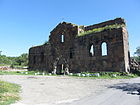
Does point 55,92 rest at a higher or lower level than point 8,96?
lower

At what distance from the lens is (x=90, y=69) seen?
20.7 metres

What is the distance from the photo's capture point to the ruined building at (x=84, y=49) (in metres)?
18.5

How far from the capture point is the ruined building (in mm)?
18547

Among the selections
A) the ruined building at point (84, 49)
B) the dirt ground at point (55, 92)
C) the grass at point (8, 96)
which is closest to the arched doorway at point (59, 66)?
the ruined building at point (84, 49)

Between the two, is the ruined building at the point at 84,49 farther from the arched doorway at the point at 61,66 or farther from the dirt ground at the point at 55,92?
the dirt ground at the point at 55,92

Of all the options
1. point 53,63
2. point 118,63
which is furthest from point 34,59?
point 118,63

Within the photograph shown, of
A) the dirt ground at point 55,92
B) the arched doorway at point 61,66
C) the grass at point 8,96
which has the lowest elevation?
the dirt ground at point 55,92

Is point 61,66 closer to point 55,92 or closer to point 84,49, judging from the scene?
point 84,49

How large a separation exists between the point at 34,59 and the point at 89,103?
84.6 feet

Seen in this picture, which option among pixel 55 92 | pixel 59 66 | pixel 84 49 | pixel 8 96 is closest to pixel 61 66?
pixel 59 66

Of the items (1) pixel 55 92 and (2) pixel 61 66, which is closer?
(1) pixel 55 92

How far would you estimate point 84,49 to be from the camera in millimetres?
22016

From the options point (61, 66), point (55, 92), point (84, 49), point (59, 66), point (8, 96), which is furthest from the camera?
point (59, 66)

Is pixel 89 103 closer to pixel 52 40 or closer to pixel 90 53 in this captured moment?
pixel 90 53
